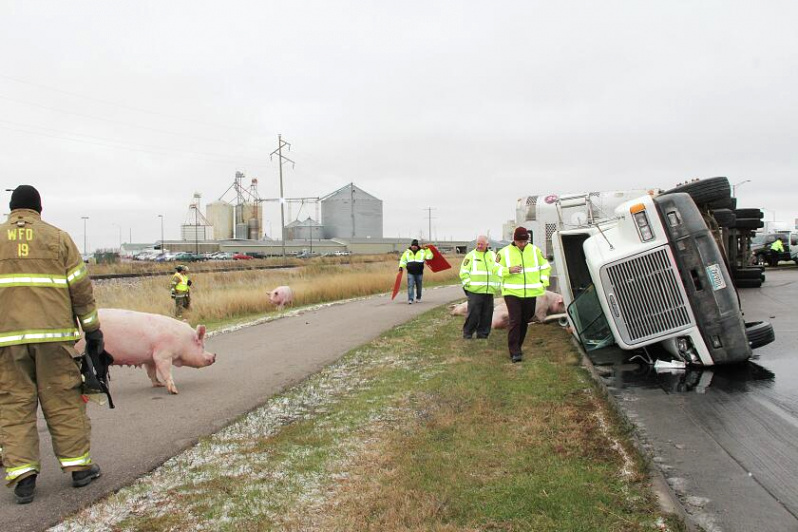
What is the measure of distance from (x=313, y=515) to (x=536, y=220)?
1186 centimetres

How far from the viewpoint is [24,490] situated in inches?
171

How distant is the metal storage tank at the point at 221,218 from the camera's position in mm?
114250

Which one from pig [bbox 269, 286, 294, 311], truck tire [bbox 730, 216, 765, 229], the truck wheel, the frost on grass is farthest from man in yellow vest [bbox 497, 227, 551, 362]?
truck tire [bbox 730, 216, 765, 229]

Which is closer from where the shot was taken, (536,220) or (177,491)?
(177,491)

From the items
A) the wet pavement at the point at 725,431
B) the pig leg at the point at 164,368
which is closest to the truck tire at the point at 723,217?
the wet pavement at the point at 725,431

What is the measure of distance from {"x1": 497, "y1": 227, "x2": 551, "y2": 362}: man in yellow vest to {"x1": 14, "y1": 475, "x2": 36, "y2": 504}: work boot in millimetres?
5956

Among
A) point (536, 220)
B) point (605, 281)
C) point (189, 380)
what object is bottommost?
point (189, 380)

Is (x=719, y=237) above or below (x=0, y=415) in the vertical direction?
above

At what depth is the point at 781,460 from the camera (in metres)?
4.48

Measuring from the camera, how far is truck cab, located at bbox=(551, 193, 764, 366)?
690cm

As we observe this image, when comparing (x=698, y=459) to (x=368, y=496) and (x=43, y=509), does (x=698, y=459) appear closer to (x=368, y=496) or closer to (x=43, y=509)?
(x=368, y=496)

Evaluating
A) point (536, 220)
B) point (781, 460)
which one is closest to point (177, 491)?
point (781, 460)

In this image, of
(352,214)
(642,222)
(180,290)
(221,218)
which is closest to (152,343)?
(642,222)

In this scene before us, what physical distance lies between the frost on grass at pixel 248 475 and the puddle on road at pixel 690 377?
273 centimetres
